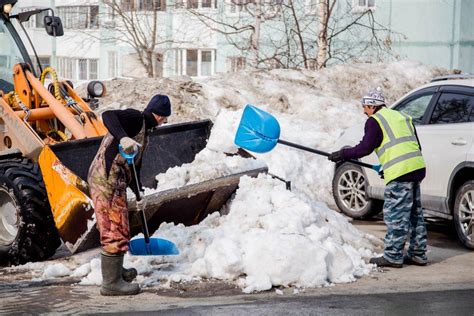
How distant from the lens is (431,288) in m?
8.48

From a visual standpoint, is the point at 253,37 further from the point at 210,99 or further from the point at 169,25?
the point at 169,25

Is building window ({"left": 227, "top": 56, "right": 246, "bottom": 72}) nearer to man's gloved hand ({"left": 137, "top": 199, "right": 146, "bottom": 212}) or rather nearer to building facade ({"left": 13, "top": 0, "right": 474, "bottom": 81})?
building facade ({"left": 13, "top": 0, "right": 474, "bottom": 81})

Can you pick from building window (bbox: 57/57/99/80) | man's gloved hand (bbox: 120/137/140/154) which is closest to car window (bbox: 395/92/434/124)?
man's gloved hand (bbox: 120/137/140/154)

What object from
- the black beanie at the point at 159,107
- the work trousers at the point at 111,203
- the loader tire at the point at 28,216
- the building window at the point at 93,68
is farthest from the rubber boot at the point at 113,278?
the building window at the point at 93,68

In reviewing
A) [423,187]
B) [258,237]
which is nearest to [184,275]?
[258,237]

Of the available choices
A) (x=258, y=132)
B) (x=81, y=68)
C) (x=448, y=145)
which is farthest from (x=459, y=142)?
(x=81, y=68)

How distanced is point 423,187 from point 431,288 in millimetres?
2829

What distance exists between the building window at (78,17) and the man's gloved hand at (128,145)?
28.8m

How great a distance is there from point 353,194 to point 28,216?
16.1ft

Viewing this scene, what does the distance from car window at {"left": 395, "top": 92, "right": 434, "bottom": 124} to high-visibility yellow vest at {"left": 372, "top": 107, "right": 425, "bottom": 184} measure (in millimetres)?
2093

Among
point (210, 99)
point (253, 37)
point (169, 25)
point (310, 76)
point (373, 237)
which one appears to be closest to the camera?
point (373, 237)

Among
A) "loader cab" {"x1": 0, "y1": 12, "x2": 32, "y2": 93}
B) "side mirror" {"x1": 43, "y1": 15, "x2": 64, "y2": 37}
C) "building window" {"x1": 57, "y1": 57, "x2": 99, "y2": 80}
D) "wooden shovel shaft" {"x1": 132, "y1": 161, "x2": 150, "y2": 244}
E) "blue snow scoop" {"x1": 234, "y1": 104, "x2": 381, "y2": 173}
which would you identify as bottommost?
"building window" {"x1": 57, "y1": 57, "x2": 99, "y2": 80}

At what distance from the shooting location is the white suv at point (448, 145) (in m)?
10.5

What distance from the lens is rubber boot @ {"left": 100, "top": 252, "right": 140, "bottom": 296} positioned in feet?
26.4
